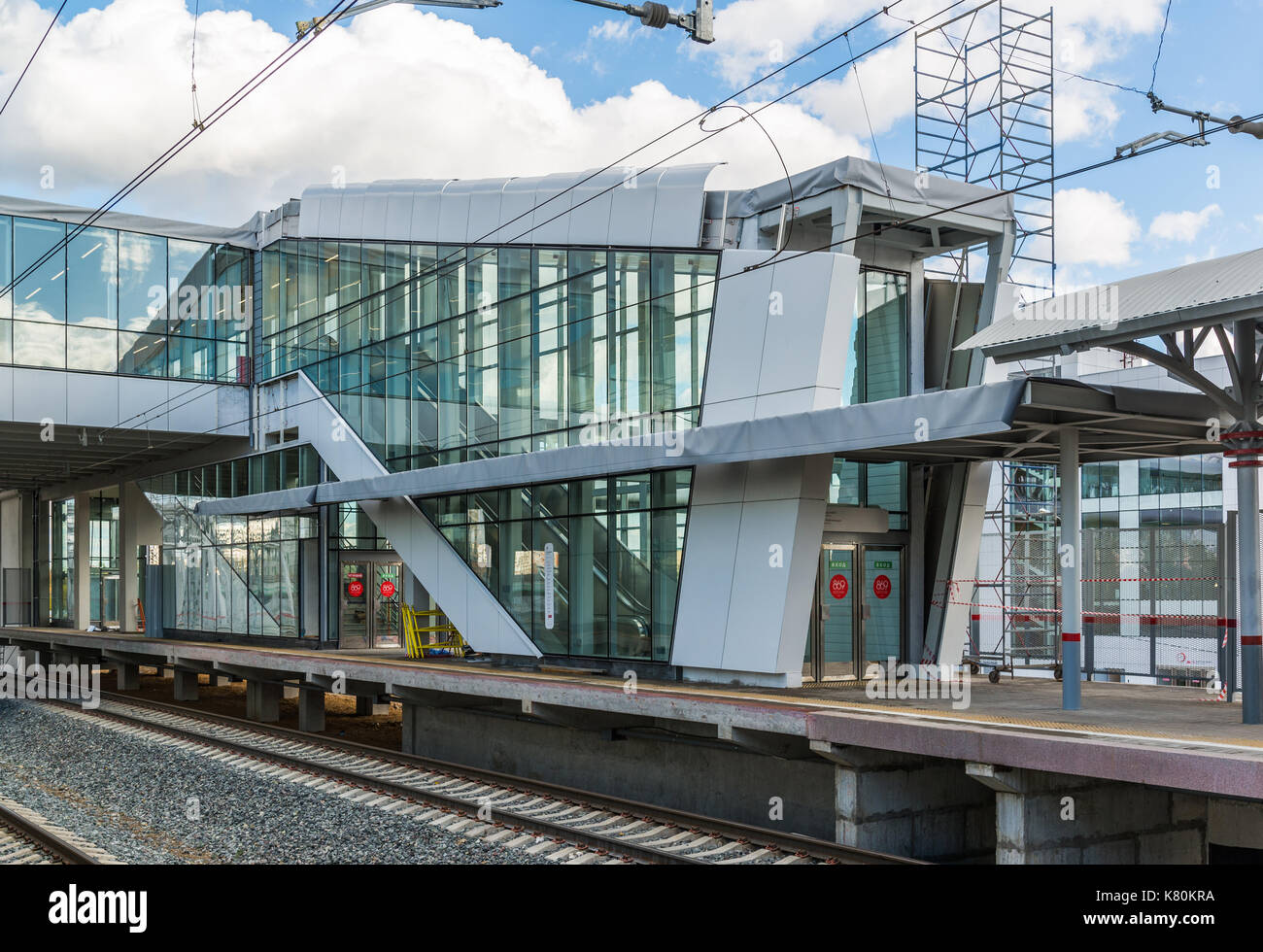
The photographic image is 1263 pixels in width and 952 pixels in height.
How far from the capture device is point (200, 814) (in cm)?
1481

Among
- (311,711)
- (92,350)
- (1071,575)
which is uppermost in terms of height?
(92,350)

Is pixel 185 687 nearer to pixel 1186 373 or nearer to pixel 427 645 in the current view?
pixel 427 645

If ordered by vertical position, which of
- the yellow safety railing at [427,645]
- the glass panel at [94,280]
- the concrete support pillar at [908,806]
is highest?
the glass panel at [94,280]

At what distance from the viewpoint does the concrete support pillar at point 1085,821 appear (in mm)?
10297

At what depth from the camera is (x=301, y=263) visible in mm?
30703

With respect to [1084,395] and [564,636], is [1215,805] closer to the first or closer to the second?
[1084,395]

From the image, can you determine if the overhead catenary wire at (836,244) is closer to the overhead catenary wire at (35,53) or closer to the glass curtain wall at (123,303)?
the glass curtain wall at (123,303)

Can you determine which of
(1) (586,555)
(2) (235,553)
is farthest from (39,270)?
(1) (586,555)

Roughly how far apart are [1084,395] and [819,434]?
10.2 ft

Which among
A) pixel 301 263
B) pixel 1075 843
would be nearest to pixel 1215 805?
pixel 1075 843

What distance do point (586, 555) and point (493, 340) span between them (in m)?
5.10

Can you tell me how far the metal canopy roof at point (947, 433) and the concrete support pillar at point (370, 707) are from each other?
35.9ft

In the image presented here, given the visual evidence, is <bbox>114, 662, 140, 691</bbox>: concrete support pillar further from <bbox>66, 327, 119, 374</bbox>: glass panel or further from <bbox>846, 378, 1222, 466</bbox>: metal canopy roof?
<bbox>846, 378, 1222, 466</bbox>: metal canopy roof

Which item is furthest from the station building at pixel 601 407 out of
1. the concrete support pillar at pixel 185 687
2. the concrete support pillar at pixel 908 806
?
the concrete support pillar at pixel 908 806
